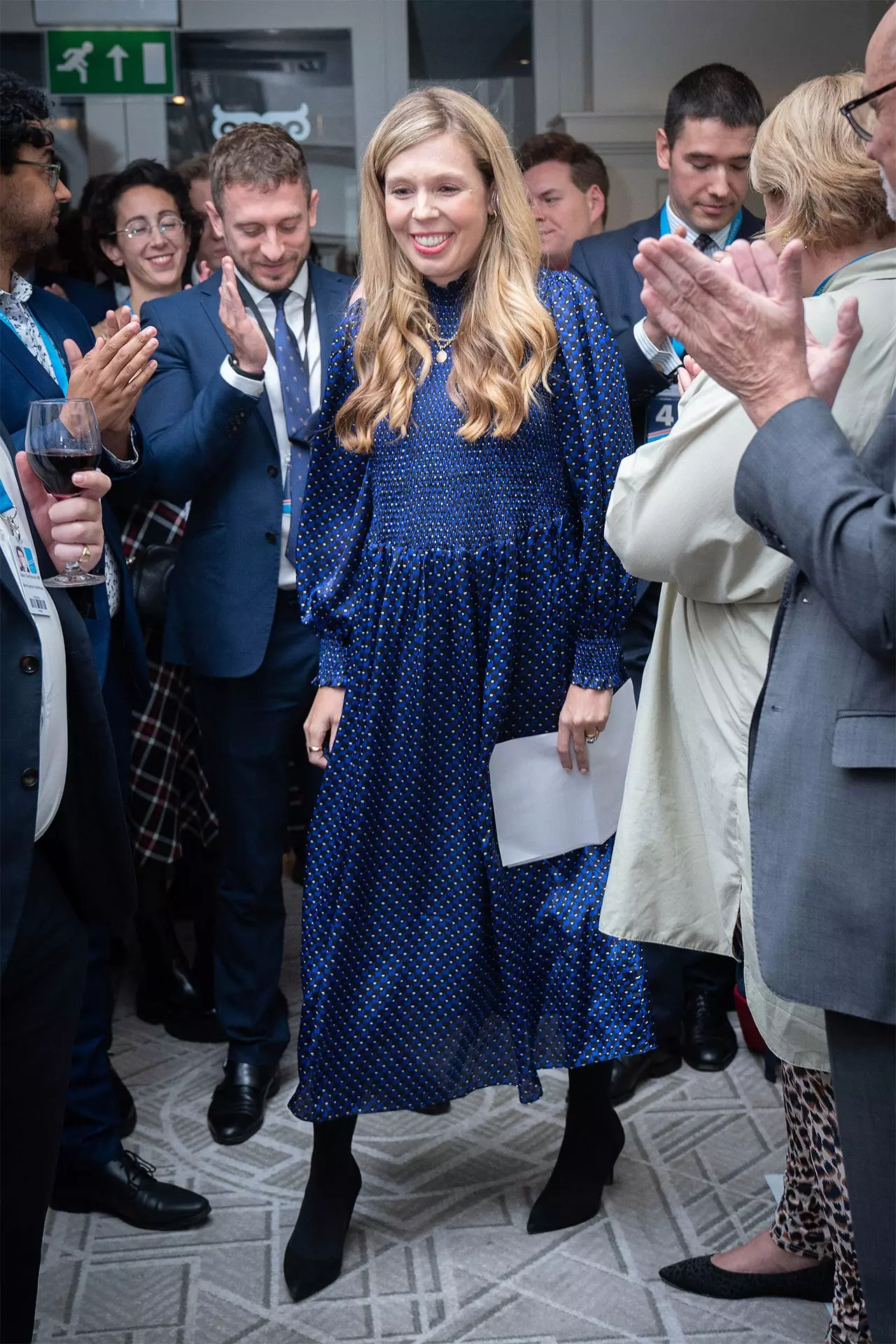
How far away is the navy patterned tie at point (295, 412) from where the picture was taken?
2.83 meters

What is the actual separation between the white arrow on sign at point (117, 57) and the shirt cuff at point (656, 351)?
3598 millimetres

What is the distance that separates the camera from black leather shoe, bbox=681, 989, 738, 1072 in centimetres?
305

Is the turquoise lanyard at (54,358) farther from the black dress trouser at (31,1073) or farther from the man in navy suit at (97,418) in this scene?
the black dress trouser at (31,1073)

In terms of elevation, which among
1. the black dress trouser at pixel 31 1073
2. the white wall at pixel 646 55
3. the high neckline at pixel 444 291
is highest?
the white wall at pixel 646 55

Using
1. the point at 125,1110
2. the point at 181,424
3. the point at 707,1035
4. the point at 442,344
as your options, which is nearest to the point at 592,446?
the point at 442,344

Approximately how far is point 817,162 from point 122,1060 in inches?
98.7

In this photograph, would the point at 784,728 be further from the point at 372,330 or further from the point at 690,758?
the point at 372,330

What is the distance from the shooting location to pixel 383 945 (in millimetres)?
2326

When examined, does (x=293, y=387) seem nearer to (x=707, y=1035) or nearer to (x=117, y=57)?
(x=707, y=1035)

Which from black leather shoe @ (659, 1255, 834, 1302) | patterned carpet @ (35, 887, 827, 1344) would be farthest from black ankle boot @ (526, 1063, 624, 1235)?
black leather shoe @ (659, 1255, 834, 1302)

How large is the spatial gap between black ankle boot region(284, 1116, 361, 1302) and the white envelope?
0.57 meters

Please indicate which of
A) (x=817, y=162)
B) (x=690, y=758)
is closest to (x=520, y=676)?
(x=690, y=758)

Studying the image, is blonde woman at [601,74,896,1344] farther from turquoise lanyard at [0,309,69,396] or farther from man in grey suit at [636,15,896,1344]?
turquoise lanyard at [0,309,69,396]

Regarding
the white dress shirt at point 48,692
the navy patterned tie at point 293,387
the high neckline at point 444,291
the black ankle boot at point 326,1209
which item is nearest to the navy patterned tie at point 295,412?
the navy patterned tie at point 293,387
